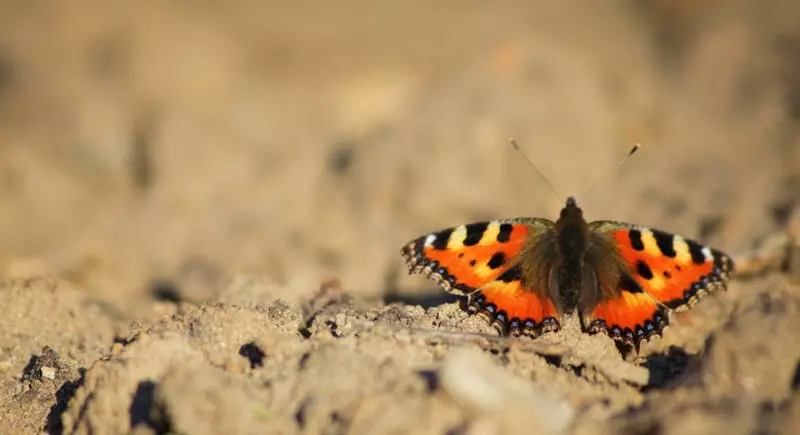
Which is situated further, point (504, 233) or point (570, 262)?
point (504, 233)

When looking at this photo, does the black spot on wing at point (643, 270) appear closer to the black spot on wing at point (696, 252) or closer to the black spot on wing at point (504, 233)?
the black spot on wing at point (696, 252)

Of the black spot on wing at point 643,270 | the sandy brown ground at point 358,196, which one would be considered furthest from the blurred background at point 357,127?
the black spot on wing at point 643,270

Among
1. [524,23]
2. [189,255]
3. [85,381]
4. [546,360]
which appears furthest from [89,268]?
[524,23]

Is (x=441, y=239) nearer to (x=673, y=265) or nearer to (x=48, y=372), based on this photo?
(x=673, y=265)


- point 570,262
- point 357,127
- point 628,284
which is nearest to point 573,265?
point 570,262

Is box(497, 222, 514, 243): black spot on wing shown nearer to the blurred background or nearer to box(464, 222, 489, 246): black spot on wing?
box(464, 222, 489, 246): black spot on wing

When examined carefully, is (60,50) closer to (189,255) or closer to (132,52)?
(132,52)

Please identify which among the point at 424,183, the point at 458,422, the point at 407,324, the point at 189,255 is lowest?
the point at 458,422
